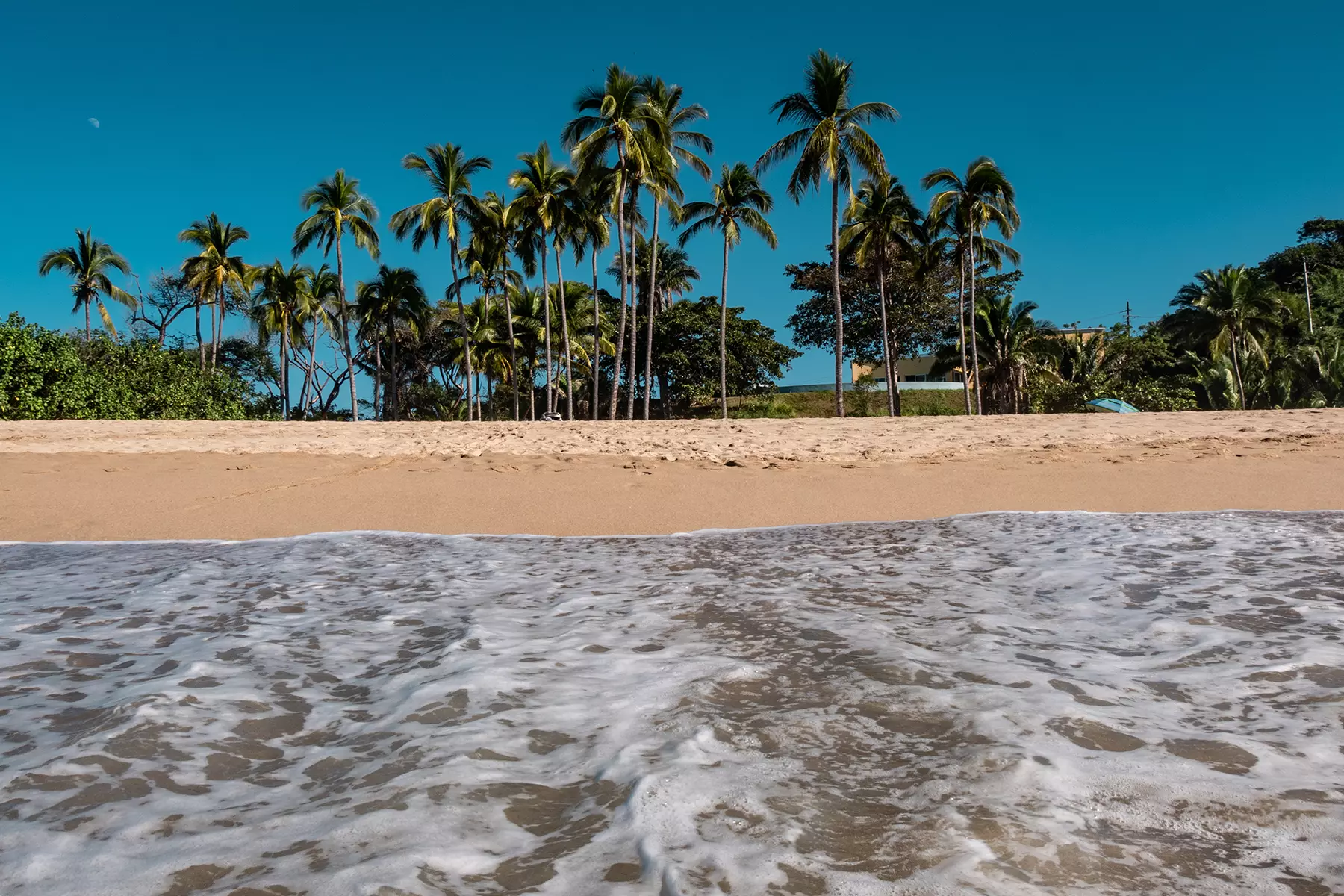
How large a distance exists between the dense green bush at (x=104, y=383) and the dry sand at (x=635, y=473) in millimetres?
5635

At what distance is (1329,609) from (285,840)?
384 cm

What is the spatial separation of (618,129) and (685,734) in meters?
25.8

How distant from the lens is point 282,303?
A: 38594mm

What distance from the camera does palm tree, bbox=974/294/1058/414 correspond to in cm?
3900

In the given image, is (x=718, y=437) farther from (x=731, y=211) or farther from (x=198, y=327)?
(x=198, y=327)

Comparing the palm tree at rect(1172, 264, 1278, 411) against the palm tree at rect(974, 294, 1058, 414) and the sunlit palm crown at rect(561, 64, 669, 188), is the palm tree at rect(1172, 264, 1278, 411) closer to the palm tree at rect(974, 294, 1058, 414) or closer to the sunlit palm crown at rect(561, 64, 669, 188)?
the palm tree at rect(974, 294, 1058, 414)

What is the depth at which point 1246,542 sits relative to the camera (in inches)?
202

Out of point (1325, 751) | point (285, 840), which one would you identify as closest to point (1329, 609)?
point (1325, 751)

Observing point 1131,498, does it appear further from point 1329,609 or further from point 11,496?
point 11,496

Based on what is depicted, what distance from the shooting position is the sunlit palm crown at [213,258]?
1433 inches

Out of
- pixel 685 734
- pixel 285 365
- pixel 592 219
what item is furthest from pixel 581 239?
pixel 685 734

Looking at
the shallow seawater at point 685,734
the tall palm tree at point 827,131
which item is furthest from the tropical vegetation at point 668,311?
the shallow seawater at point 685,734

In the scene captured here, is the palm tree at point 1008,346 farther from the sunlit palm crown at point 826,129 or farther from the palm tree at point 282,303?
the palm tree at point 282,303

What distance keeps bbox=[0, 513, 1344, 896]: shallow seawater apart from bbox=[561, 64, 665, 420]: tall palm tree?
74.0ft
